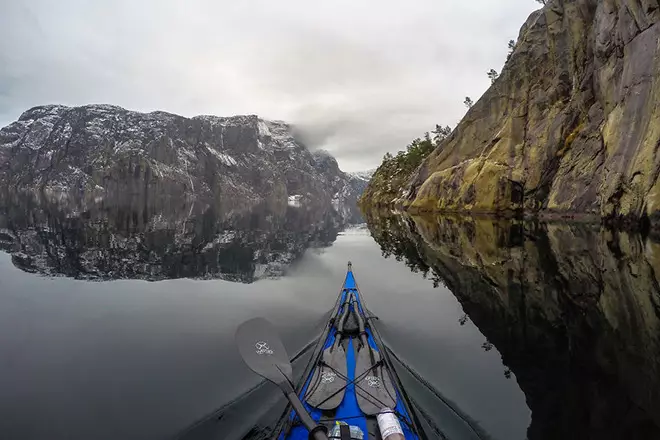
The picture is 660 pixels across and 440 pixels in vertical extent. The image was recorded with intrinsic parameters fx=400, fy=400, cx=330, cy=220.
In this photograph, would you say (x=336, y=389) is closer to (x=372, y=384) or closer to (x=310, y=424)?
(x=372, y=384)

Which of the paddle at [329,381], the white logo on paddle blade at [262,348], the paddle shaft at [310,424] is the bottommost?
the paddle at [329,381]

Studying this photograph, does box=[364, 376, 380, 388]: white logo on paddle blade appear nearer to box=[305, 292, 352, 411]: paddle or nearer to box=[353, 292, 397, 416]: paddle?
box=[353, 292, 397, 416]: paddle

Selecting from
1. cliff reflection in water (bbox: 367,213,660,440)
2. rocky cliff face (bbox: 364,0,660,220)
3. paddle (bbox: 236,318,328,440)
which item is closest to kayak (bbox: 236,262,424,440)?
paddle (bbox: 236,318,328,440)

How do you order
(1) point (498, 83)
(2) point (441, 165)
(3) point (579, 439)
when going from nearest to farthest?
(3) point (579, 439) → (1) point (498, 83) → (2) point (441, 165)

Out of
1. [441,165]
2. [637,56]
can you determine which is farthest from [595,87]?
[441,165]

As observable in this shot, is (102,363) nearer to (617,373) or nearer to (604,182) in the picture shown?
(617,373)

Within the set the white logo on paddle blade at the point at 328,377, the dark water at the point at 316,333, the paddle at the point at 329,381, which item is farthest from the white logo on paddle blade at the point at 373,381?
the dark water at the point at 316,333

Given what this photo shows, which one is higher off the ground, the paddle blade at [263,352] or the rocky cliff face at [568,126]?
the rocky cliff face at [568,126]

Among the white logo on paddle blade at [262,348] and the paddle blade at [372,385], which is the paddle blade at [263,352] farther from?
the paddle blade at [372,385]
